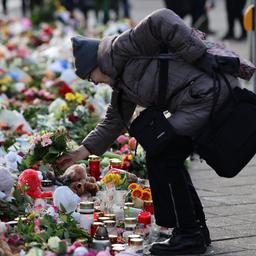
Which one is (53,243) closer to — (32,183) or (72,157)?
(32,183)

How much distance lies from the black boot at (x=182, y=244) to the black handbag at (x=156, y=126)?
519 mm

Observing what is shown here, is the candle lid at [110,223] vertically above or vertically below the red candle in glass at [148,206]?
above

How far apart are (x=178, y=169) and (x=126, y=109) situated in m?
0.47

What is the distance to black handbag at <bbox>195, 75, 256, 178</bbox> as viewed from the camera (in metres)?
6.38

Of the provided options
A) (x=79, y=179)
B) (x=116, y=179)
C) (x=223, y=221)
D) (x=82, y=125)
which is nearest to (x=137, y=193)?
(x=116, y=179)

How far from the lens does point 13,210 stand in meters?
6.94

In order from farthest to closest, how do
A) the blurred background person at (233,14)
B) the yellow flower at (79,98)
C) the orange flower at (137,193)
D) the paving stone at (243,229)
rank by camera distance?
the blurred background person at (233,14)
the yellow flower at (79,98)
the orange flower at (137,193)
the paving stone at (243,229)

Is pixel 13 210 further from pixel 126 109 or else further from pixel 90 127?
pixel 90 127

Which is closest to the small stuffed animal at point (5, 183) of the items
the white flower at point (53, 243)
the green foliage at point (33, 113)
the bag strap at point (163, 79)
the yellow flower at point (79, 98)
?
the white flower at point (53, 243)

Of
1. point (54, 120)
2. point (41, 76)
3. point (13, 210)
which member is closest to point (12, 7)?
point (41, 76)

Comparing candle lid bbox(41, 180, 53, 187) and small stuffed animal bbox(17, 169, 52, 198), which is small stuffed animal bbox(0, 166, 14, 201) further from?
candle lid bbox(41, 180, 53, 187)

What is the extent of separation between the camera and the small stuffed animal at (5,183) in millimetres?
6938

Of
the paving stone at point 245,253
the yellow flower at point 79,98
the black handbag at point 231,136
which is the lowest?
the yellow flower at point 79,98

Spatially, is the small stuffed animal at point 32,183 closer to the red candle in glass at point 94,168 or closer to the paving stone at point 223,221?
the red candle in glass at point 94,168
